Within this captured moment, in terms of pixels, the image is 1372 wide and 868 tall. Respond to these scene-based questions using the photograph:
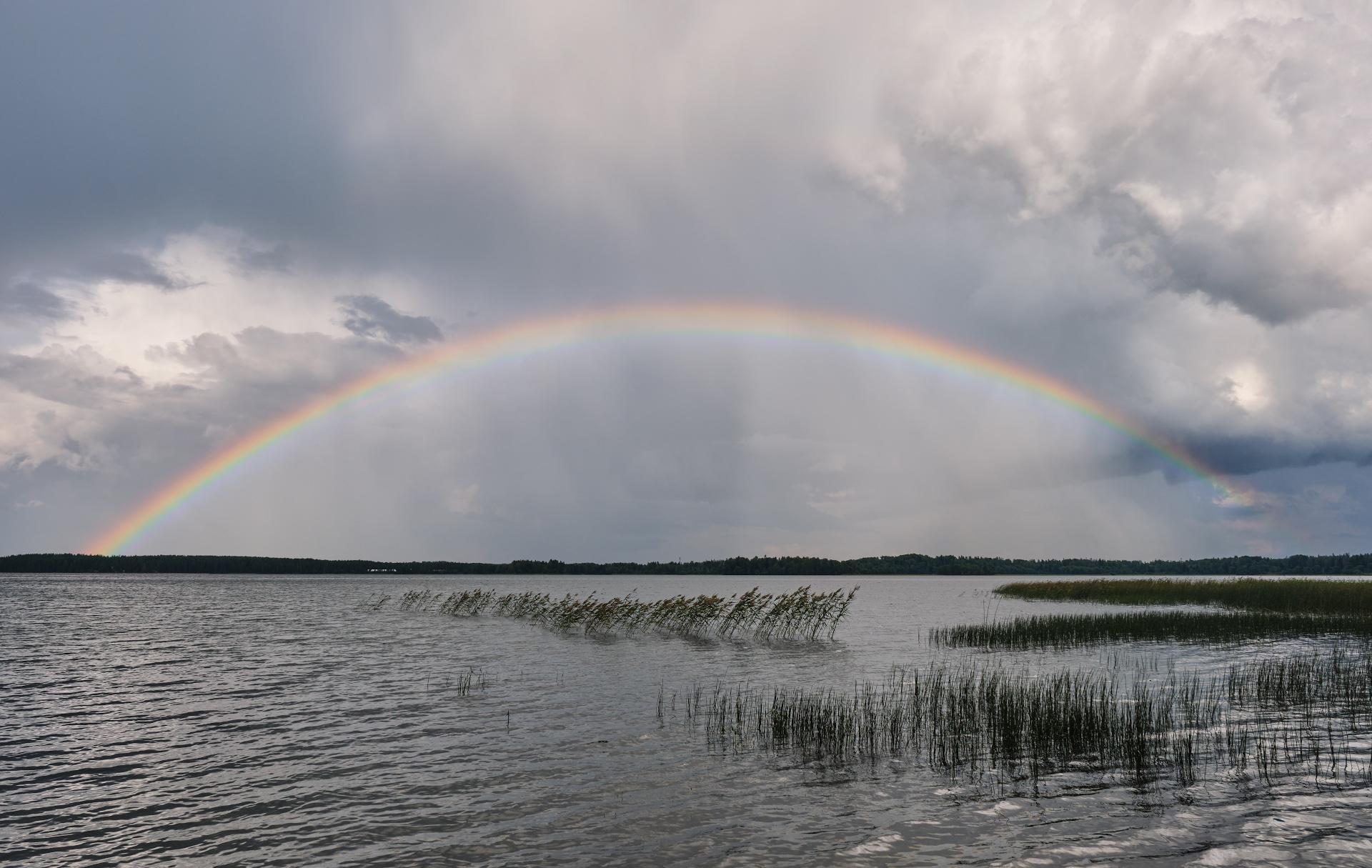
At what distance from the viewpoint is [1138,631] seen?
1716 inches

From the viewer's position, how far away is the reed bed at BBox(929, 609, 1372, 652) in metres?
40.5

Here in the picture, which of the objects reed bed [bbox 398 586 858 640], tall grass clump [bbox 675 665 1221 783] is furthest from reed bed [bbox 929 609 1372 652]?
tall grass clump [bbox 675 665 1221 783]

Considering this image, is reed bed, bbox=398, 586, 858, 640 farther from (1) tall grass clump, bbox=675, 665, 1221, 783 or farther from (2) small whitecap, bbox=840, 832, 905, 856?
(2) small whitecap, bbox=840, 832, 905, 856

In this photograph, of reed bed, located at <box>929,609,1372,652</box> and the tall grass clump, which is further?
reed bed, located at <box>929,609,1372,652</box>

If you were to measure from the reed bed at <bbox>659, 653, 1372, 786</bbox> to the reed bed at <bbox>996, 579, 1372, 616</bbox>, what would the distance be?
36514mm

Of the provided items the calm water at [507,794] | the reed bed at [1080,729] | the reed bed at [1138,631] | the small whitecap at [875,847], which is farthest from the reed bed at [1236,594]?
the small whitecap at [875,847]

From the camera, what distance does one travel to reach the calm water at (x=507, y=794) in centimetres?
1204

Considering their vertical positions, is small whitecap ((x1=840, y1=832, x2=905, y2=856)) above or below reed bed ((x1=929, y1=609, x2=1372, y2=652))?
above

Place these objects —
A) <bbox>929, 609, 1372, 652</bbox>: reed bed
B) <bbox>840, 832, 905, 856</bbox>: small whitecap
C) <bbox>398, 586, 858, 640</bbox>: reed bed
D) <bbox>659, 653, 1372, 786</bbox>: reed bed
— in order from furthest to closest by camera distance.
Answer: <bbox>398, 586, 858, 640</bbox>: reed bed
<bbox>929, 609, 1372, 652</bbox>: reed bed
<bbox>659, 653, 1372, 786</bbox>: reed bed
<bbox>840, 832, 905, 856</bbox>: small whitecap

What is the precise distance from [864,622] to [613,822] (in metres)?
49.4

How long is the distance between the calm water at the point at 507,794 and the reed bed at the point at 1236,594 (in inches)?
1258

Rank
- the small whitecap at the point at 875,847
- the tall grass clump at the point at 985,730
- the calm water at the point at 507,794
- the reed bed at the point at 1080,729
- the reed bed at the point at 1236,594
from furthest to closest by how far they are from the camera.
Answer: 1. the reed bed at the point at 1236,594
2. the tall grass clump at the point at 985,730
3. the reed bed at the point at 1080,729
4. the calm water at the point at 507,794
5. the small whitecap at the point at 875,847

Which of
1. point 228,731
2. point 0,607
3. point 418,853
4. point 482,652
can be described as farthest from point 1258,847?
point 0,607

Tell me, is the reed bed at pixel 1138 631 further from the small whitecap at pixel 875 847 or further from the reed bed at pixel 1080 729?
the small whitecap at pixel 875 847
